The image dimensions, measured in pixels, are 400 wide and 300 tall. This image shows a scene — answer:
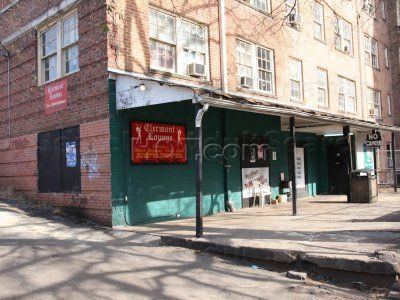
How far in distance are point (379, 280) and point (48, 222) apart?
7264mm

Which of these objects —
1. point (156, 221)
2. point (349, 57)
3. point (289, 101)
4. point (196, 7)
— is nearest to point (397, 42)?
point (349, 57)

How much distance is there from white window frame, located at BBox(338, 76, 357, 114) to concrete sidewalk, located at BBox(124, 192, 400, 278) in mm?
8131

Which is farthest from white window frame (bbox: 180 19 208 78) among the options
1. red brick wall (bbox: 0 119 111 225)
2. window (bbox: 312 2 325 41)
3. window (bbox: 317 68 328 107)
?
window (bbox: 312 2 325 41)

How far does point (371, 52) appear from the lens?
78.5 feet

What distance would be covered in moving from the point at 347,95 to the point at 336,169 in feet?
11.7

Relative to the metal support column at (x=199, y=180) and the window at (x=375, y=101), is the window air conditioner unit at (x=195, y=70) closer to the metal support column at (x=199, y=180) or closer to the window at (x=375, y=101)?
the metal support column at (x=199, y=180)

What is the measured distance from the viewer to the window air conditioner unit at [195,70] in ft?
40.0

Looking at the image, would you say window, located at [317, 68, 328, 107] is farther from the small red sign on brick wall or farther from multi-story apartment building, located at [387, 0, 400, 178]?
the small red sign on brick wall

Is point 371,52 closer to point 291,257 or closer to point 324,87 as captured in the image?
point 324,87

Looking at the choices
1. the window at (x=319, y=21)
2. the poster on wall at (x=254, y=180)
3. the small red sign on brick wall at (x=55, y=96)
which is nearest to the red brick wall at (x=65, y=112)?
the small red sign on brick wall at (x=55, y=96)

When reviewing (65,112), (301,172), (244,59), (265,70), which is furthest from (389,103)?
(65,112)

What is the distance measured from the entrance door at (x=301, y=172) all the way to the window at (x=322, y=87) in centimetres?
212

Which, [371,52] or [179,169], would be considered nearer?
[179,169]

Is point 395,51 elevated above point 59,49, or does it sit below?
above
